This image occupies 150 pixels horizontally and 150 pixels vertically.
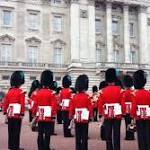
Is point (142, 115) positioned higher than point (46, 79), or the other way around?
point (46, 79)

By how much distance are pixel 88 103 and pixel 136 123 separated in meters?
1.32

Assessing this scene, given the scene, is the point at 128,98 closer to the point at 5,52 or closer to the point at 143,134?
the point at 143,134

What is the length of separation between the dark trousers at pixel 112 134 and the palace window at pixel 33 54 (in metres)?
33.3

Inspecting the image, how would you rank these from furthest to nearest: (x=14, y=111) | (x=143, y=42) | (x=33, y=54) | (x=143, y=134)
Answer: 1. (x=143, y=42)
2. (x=33, y=54)
3. (x=14, y=111)
4. (x=143, y=134)

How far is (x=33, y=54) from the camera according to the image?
143 feet

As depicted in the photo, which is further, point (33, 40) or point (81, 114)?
point (33, 40)

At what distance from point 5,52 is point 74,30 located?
732 centimetres

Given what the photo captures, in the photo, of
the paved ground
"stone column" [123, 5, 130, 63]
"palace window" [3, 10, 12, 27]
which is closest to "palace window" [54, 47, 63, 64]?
"palace window" [3, 10, 12, 27]

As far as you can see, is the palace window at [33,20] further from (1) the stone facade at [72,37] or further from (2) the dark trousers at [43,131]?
(2) the dark trousers at [43,131]

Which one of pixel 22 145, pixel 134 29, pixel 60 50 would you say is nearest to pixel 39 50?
pixel 60 50

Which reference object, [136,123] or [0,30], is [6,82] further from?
[136,123]

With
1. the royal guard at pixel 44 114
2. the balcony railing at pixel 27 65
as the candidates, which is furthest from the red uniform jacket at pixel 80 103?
the balcony railing at pixel 27 65

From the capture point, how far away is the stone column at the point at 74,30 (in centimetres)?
4362

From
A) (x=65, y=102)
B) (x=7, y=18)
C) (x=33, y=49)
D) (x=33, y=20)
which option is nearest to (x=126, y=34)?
(x=33, y=20)
